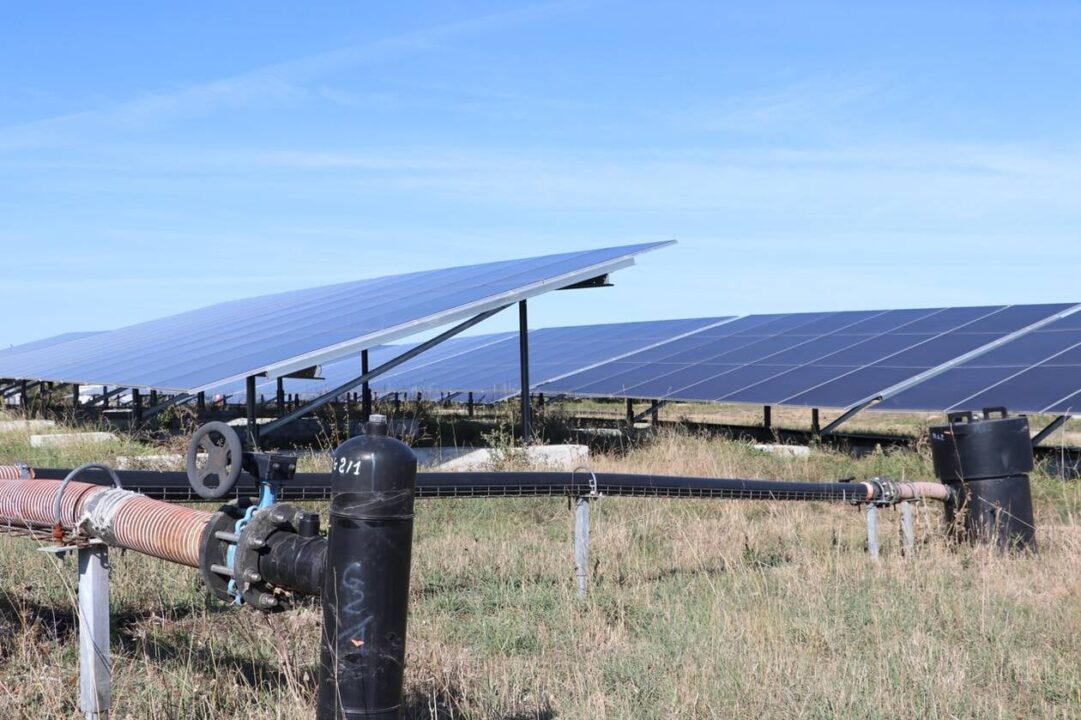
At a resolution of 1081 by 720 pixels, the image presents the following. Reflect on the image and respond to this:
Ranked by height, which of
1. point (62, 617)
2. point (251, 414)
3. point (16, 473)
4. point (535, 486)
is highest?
point (251, 414)

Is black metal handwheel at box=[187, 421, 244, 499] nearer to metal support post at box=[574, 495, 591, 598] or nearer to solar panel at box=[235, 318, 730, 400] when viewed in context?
metal support post at box=[574, 495, 591, 598]

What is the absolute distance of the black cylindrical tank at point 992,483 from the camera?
285 inches

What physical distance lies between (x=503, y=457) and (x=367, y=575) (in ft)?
30.6

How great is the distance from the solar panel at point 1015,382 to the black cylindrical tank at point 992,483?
15.8 ft

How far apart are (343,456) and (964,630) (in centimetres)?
355

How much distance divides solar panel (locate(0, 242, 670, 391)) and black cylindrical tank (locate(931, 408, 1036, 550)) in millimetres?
6567

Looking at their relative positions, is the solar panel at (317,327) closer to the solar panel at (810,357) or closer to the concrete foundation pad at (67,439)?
the concrete foundation pad at (67,439)

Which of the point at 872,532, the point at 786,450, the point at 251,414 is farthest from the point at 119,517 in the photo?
the point at 786,450

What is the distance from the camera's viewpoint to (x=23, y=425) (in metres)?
17.5

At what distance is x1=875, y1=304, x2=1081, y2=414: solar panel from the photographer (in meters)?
12.2

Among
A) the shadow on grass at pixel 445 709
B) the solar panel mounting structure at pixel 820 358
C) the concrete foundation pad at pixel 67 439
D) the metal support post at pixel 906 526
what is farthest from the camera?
the solar panel mounting structure at pixel 820 358

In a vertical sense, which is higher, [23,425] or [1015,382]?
[23,425]

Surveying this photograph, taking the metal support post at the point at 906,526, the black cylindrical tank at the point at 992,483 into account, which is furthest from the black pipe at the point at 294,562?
the black cylindrical tank at the point at 992,483

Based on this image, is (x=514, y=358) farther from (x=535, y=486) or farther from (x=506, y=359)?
(x=535, y=486)
